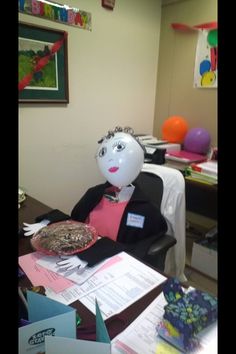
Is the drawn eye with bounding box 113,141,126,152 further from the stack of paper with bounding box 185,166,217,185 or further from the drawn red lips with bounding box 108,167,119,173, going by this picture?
the stack of paper with bounding box 185,166,217,185

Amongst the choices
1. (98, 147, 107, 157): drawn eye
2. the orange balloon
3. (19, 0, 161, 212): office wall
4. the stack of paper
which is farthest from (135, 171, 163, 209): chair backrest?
the orange balloon

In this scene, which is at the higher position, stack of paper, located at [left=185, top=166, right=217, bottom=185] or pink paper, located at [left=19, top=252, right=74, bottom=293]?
stack of paper, located at [left=185, top=166, right=217, bottom=185]

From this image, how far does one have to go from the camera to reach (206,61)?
2256 millimetres

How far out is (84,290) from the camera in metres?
0.84

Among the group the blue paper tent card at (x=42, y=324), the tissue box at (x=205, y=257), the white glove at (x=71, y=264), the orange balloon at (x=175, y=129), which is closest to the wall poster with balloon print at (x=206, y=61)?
the orange balloon at (x=175, y=129)

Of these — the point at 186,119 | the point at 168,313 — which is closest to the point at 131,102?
the point at 186,119

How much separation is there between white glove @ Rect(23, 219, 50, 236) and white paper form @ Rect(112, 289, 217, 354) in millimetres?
657

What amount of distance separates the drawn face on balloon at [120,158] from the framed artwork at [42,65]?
929 mm

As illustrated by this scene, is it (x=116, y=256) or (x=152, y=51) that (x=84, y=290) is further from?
(x=152, y=51)

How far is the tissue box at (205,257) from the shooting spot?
6.82ft

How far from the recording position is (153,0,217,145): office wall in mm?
2311

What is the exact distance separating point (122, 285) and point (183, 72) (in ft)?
7.20

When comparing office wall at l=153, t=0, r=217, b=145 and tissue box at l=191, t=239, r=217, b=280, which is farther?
office wall at l=153, t=0, r=217, b=145

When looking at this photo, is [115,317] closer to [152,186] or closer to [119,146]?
[119,146]
